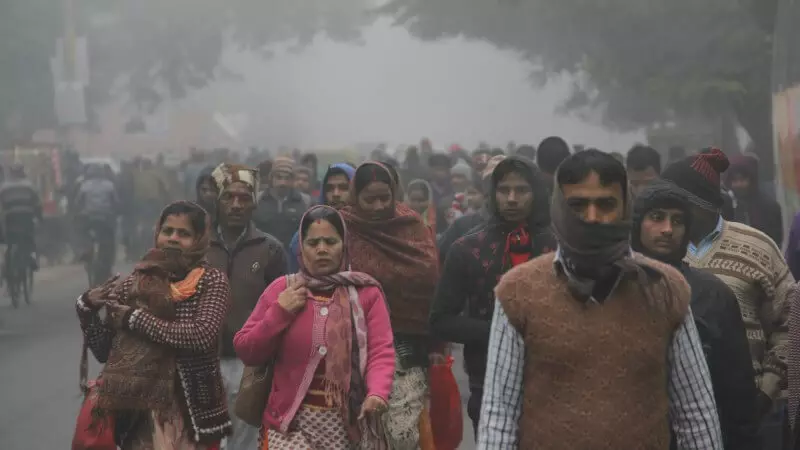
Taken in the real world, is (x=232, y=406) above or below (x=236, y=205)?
below

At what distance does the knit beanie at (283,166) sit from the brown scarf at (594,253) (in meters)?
6.32

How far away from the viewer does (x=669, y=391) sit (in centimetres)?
369

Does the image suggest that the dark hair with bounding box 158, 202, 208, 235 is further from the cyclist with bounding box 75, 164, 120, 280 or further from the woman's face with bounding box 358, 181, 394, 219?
the cyclist with bounding box 75, 164, 120, 280

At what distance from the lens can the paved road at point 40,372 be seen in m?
9.27

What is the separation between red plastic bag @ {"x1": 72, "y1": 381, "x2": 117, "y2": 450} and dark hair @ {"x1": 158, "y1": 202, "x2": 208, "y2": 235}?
758 mm

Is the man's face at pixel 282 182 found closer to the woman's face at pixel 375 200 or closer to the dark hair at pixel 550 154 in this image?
the dark hair at pixel 550 154

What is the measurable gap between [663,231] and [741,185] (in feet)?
15.8

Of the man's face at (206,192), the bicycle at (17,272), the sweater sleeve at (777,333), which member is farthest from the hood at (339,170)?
the bicycle at (17,272)

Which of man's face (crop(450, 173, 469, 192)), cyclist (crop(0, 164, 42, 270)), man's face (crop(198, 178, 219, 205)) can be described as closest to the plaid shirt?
man's face (crop(198, 178, 219, 205))

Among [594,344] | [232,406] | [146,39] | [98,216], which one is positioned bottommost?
[98,216]

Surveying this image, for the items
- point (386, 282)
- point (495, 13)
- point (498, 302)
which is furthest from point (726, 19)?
point (498, 302)

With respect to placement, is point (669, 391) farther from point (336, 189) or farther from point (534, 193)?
point (336, 189)

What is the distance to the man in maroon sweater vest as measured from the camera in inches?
140

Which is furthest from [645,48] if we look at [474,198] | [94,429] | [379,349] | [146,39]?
[94,429]
